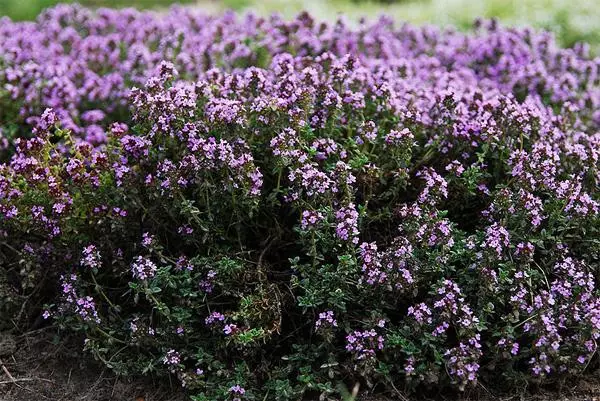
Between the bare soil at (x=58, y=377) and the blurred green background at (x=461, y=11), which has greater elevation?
the blurred green background at (x=461, y=11)

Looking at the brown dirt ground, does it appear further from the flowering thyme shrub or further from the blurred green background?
A: the blurred green background

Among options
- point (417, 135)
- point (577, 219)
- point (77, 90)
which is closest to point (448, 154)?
point (417, 135)

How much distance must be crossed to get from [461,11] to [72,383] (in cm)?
742

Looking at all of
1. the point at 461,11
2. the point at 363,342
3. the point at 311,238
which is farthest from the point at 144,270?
the point at 461,11

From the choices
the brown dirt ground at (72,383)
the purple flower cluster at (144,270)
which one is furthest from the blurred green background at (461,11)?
the purple flower cluster at (144,270)

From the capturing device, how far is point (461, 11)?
9.21 m

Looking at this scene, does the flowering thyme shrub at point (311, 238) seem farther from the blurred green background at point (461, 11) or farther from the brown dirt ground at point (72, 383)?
the blurred green background at point (461, 11)

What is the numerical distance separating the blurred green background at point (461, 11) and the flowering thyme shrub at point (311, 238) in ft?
15.2

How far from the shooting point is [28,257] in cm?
317

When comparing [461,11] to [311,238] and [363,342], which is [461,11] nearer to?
[311,238]

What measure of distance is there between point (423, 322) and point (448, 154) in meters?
0.96

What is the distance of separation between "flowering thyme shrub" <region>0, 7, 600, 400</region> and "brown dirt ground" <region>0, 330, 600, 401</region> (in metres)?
0.10

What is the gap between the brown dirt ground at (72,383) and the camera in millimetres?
2893

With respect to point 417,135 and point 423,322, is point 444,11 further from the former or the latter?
point 423,322
